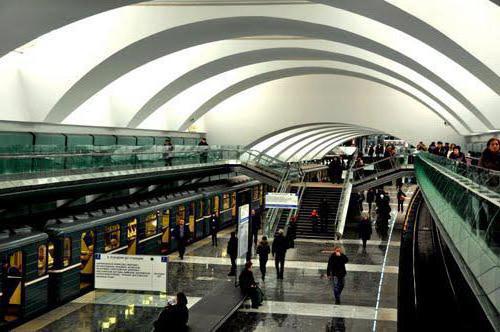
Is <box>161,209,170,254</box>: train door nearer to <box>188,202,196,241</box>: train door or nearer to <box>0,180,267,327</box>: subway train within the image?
<box>0,180,267,327</box>: subway train

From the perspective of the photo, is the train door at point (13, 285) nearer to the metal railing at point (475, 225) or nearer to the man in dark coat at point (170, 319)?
the man in dark coat at point (170, 319)

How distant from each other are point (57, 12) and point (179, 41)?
26.0ft

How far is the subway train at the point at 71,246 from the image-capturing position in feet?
49.3

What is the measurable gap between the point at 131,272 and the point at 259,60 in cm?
1992

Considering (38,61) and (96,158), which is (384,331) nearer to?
(96,158)

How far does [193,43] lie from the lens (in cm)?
2569

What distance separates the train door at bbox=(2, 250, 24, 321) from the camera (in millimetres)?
14711

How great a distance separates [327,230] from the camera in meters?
31.3

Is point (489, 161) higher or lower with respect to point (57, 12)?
lower

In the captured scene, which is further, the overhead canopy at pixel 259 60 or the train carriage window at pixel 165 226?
the train carriage window at pixel 165 226

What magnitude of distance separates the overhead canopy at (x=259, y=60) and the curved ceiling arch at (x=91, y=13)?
0.12 feet

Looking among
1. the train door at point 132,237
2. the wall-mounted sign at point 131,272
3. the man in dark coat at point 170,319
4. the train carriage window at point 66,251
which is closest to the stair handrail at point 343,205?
the train door at point 132,237

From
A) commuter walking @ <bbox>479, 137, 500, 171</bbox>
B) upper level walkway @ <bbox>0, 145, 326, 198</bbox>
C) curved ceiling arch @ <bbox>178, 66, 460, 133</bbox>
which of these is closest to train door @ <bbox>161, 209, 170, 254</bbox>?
upper level walkway @ <bbox>0, 145, 326, 198</bbox>

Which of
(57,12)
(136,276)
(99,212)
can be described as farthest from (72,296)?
(57,12)
